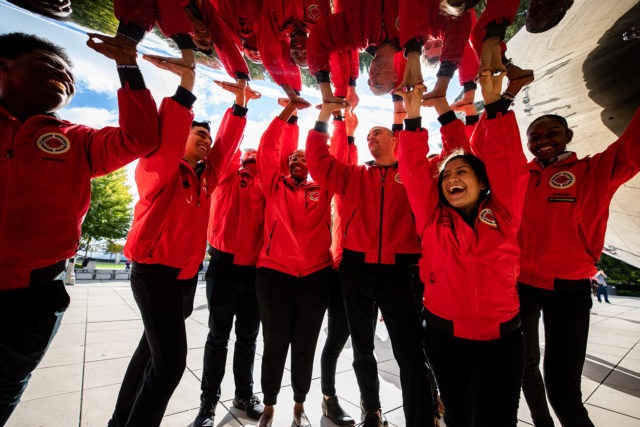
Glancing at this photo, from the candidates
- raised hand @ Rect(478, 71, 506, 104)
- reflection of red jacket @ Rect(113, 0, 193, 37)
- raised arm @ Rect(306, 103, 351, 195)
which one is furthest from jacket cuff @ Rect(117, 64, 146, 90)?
raised hand @ Rect(478, 71, 506, 104)

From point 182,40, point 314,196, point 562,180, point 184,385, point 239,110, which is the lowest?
point 184,385

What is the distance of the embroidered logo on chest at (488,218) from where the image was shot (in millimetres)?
1487

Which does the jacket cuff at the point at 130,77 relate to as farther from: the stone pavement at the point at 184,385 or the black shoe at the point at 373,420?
the black shoe at the point at 373,420

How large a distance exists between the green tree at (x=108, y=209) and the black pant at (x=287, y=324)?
2148cm

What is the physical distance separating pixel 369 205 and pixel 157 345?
5.76 feet

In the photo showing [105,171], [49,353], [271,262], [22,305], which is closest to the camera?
[22,305]

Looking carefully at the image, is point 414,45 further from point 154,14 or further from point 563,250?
point 563,250

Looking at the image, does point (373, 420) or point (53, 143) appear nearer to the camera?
point (53, 143)

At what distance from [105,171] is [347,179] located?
1.71 m

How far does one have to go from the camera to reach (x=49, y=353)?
10.3 ft

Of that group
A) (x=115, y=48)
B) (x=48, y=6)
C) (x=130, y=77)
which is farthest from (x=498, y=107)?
(x=48, y=6)

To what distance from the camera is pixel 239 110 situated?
235 cm

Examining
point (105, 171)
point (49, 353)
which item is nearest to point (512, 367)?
point (105, 171)

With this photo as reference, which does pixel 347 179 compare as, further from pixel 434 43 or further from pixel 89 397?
pixel 89 397
